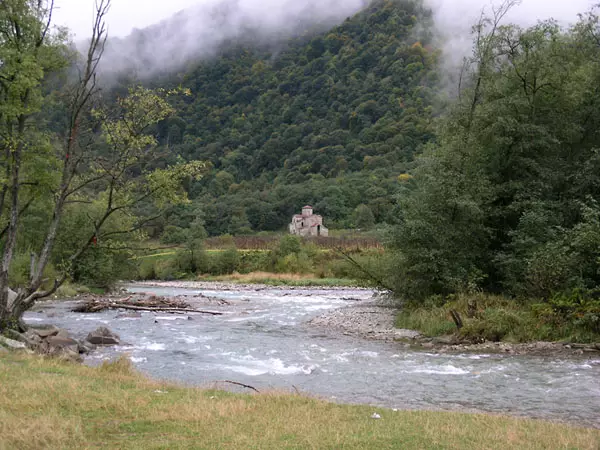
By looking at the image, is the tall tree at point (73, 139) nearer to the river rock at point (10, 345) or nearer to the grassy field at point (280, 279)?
the river rock at point (10, 345)

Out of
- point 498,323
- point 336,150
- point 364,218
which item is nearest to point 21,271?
point 498,323

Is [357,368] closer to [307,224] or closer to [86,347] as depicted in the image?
[86,347]

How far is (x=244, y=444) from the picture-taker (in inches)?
274

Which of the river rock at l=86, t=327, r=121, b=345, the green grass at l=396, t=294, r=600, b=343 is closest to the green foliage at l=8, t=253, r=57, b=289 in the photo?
the river rock at l=86, t=327, r=121, b=345

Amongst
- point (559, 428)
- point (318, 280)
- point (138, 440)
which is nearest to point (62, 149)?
point (138, 440)

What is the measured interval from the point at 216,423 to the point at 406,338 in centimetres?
1561

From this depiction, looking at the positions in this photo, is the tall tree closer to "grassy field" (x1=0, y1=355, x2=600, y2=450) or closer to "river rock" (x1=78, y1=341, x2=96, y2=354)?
"river rock" (x1=78, y1=341, x2=96, y2=354)

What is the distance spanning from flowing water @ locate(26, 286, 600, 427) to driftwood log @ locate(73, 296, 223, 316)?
17.1 feet

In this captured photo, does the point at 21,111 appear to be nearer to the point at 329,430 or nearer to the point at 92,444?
the point at 92,444

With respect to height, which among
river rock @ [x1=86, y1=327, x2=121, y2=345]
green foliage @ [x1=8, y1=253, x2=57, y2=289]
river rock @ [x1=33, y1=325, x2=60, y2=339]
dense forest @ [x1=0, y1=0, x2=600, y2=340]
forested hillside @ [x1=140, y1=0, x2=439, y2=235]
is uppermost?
forested hillside @ [x1=140, y1=0, x2=439, y2=235]

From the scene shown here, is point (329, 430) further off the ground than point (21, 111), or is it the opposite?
point (21, 111)

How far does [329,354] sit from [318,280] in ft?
150

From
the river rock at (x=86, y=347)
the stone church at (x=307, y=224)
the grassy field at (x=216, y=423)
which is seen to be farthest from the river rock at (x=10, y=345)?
the stone church at (x=307, y=224)

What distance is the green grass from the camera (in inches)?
792
